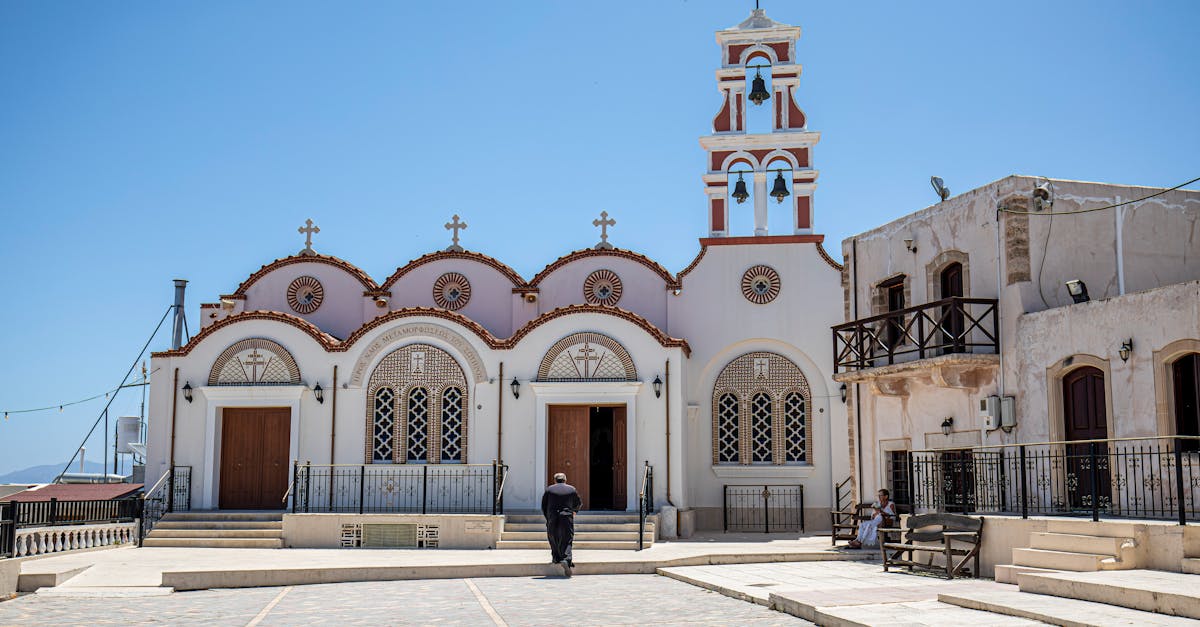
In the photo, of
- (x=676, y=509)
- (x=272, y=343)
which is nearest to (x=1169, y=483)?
(x=676, y=509)

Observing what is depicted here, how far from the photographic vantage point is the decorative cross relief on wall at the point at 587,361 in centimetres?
2305

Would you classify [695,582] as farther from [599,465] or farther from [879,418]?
[599,465]

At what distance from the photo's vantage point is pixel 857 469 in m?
20.7

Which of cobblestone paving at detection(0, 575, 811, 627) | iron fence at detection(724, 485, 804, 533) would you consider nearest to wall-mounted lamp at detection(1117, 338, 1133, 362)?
cobblestone paving at detection(0, 575, 811, 627)

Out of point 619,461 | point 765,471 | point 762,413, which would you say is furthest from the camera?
point 762,413

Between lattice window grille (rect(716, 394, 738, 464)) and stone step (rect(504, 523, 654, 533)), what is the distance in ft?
13.6

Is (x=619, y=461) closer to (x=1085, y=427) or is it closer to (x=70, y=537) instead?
(x=1085, y=427)

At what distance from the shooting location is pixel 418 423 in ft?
77.3

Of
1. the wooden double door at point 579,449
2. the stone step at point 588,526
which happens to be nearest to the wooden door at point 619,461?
the wooden double door at point 579,449

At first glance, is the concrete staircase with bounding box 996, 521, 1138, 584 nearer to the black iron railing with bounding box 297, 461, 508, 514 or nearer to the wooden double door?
the wooden double door

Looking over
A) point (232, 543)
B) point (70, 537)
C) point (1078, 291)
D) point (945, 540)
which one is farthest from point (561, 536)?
point (70, 537)

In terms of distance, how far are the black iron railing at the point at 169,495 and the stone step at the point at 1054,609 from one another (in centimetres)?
1604

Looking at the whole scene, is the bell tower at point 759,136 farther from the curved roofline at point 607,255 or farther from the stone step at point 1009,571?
the stone step at point 1009,571

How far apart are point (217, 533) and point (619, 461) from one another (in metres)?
7.76
